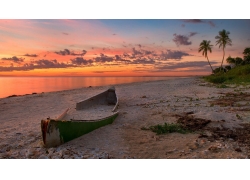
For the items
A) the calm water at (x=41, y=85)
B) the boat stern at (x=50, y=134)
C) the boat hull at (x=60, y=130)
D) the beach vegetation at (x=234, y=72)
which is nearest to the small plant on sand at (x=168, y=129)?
the boat hull at (x=60, y=130)

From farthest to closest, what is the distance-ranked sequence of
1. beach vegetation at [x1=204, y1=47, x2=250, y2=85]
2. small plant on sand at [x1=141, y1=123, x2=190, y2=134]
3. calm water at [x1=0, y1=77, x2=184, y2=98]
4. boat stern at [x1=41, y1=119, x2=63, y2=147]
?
calm water at [x1=0, y1=77, x2=184, y2=98]
beach vegetation at [x1=204, y1=47, x2=250, y2=85]
small plant on sand at [x1=141, y1=123, x2=190, y2=134]
boat stern at [x1=41, y1=119, x2=63, y2=147]

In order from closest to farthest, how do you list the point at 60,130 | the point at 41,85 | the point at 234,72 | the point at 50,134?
the point at 50,134, the point at 60,130, the point at 234,72, the point at 41,85

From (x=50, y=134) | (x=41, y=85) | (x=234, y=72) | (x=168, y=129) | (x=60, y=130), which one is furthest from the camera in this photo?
(x=41, y=85)

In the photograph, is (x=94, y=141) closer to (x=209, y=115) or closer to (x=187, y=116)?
(x=187, y=116)

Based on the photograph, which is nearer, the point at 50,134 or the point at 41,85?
the point at 50,134

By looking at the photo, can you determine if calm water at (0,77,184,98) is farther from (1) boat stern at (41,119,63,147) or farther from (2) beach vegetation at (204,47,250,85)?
(1) boat stern at (41,119,63,147)

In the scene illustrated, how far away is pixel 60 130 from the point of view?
4867mm

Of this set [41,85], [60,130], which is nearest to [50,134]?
[60,130]

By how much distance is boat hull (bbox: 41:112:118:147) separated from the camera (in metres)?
4.70

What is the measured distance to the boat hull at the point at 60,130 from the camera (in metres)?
4.70

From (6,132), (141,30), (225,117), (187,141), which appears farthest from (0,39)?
(225,117)

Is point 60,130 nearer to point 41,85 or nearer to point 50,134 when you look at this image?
point 50,134

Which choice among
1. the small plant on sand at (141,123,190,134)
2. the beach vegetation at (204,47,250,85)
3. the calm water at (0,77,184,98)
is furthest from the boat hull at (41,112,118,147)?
the beach vegetation at (204,47,250,85)

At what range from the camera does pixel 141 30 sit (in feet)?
31.9
